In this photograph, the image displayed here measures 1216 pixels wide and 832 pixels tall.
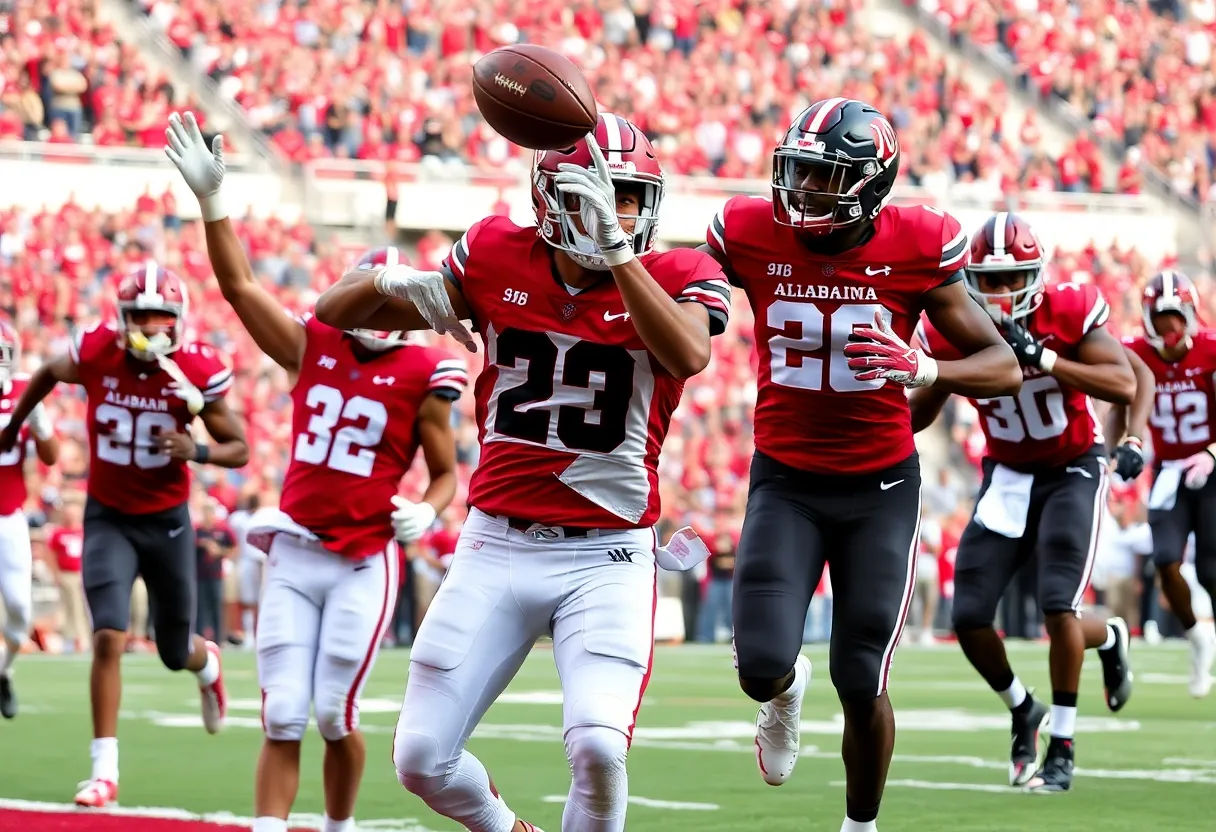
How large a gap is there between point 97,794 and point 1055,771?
128 inches

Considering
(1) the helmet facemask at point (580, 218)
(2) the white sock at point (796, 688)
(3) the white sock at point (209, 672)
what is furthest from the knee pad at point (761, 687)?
A: (3) the white sock at point (209, 672)

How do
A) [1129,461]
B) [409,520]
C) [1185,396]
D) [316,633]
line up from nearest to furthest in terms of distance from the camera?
[409,520] < [316,633] < [1129,461] < [1185,396]

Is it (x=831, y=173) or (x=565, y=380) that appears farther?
(x=831, y=173)

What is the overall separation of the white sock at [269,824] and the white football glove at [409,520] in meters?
0.84

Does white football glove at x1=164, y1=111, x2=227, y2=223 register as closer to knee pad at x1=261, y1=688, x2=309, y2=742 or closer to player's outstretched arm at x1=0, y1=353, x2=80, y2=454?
knee pad at x1=261, y1=688, x2=309, y2=742

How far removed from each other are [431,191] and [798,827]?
16.0 meters

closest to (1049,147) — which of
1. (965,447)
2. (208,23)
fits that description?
(965,447)

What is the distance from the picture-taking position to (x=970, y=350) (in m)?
5.34

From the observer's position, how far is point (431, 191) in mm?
21625

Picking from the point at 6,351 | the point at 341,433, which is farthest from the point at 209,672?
the point at 341,433

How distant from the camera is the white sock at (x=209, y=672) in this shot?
8422 millimetres

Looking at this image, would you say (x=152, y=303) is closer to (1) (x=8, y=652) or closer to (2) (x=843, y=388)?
(1) (x=8, y=652)

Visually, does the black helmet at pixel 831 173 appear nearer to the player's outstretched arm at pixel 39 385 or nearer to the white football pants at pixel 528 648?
the white football pants at pixel 528 648

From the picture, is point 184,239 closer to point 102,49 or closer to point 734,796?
point 102,49
